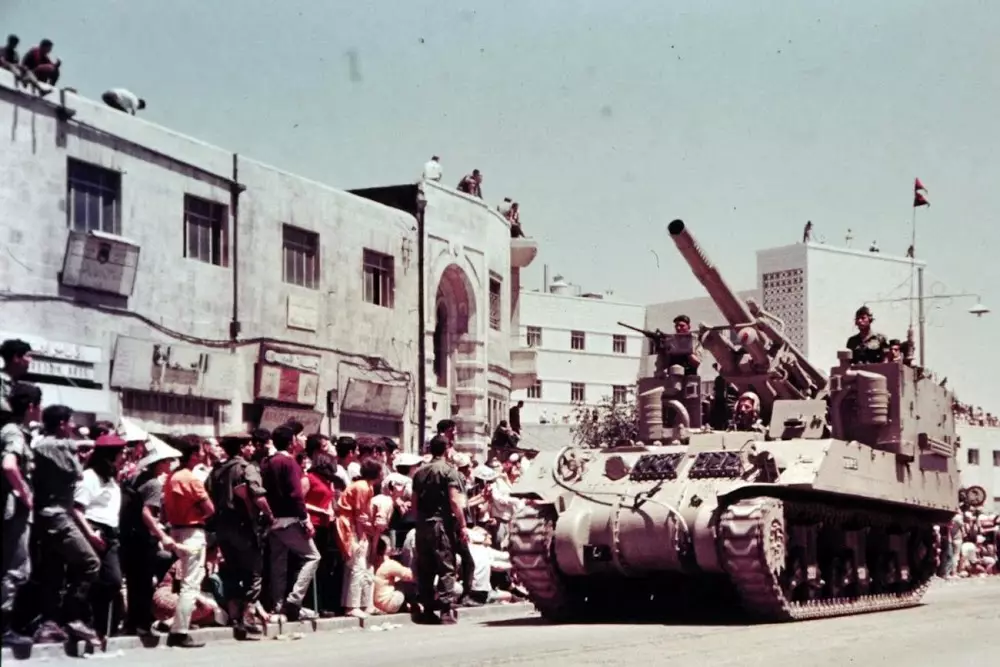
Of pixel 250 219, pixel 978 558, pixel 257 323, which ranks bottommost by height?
pixel 978 558

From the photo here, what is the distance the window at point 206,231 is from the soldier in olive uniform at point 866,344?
37.5 feet

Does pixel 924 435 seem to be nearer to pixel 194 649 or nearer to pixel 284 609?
pixel 284 609

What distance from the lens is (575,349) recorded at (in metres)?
74.9

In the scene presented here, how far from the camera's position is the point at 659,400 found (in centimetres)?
1881

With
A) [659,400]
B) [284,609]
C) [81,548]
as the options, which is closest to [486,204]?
[659,400]

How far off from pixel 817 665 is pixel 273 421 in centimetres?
1744

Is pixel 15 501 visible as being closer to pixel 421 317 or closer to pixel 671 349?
pixel 671 349

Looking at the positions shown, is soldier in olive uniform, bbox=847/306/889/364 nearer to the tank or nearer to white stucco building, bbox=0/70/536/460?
the tank

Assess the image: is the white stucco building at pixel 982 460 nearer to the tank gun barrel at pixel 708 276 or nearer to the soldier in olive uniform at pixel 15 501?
the tank gun barrel at pixel 708 276

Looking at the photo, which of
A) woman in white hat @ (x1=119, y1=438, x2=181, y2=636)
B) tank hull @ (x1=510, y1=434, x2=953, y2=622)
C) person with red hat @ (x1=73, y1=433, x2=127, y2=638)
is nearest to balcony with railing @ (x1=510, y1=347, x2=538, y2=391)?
tank hull @ (x1=510, y1=434, x2=953, y2=622)

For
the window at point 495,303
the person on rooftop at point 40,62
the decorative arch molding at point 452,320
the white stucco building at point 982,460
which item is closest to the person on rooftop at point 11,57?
the person on rooftop at point 40,62

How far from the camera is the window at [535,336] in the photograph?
73500mm

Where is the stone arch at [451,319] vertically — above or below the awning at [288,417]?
above

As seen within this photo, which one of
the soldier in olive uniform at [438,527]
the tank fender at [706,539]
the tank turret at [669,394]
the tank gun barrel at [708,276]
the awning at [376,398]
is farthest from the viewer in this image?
the awning at [376,398]
